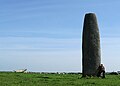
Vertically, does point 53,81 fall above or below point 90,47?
below

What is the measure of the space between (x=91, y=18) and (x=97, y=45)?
101 inches

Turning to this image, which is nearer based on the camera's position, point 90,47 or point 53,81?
point 53,81

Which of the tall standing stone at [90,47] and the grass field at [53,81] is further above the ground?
the tall standing stone at [90,47]

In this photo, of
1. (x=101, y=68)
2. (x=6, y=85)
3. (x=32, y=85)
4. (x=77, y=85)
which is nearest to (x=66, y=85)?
(x=77, y=85)

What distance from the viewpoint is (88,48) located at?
30516mm

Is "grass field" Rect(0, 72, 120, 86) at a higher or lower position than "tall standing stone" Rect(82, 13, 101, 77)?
lower

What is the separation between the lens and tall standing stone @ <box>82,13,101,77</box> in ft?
100

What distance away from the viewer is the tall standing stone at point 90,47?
100ft

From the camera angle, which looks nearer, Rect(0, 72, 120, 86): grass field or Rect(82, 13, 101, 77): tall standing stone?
Rect(0, 72, 120, 86): grass field

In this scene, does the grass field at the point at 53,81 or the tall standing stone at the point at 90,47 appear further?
the tall standing stone at the point at 90,47

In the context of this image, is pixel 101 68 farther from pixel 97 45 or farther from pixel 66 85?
pixel 66 85

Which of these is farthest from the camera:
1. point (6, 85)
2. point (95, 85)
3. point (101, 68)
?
point (101, 68)

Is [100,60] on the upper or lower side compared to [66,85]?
upper

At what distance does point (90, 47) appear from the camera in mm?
30516
